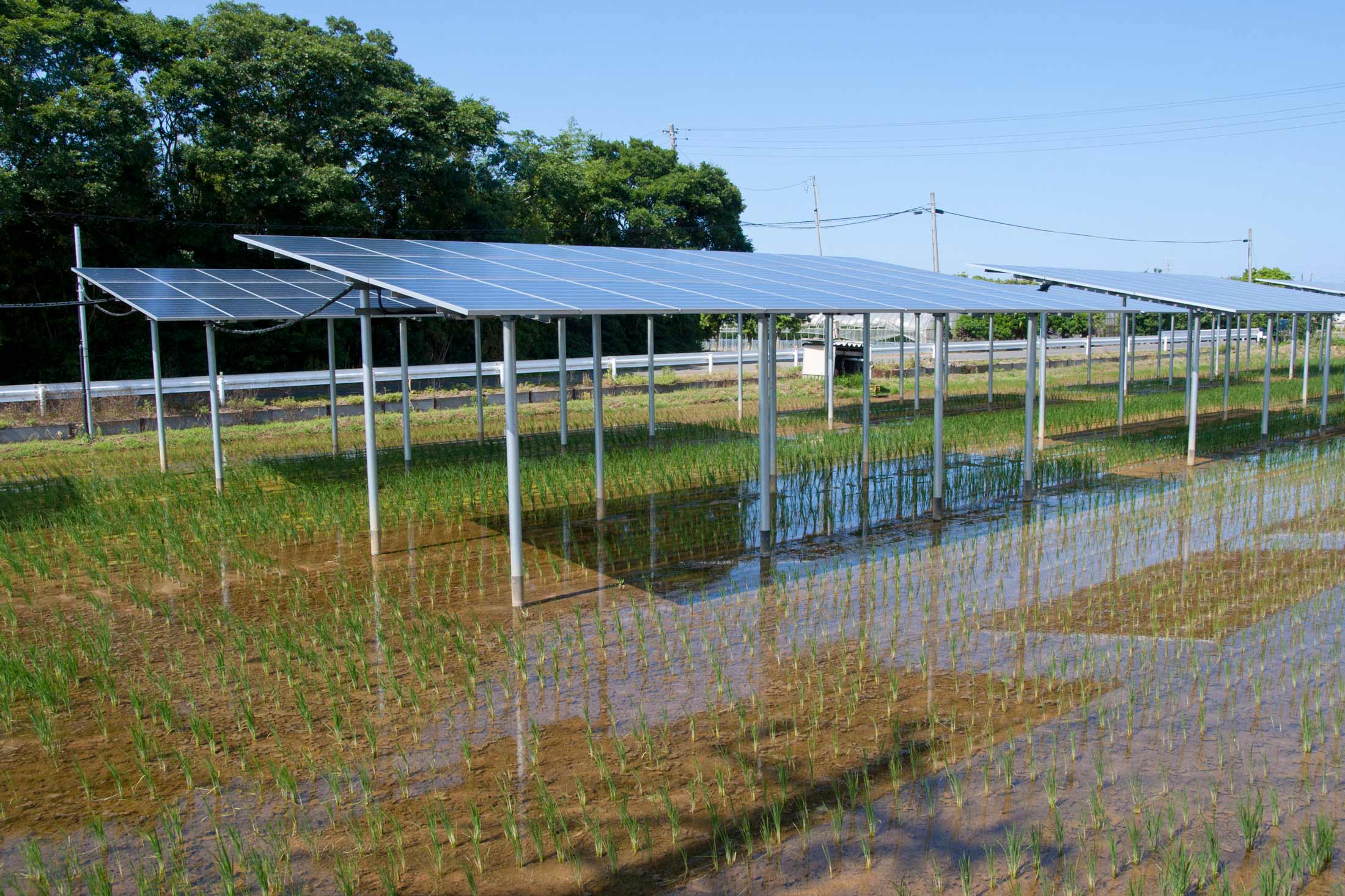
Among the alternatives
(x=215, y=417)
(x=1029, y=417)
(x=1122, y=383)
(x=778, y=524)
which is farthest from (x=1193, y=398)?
(x=215, y=417)

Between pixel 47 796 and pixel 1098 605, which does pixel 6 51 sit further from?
pixel 1098 605

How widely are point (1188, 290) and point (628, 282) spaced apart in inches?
504

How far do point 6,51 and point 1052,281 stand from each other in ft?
81.5

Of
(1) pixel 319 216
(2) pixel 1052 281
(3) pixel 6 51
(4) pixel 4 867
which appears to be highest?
(3) pixel 6 51

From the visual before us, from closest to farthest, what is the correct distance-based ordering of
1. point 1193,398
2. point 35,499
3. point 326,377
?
1. point 35,499
2. point 1193,398
3. point 326,377

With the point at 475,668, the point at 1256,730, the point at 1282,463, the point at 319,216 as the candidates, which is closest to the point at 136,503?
the point at 475,668

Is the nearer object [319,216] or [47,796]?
[47,796]

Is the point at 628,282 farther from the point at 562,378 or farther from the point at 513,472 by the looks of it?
the point at 562,378

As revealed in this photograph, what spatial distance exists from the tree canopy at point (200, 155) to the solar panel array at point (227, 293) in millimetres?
11234

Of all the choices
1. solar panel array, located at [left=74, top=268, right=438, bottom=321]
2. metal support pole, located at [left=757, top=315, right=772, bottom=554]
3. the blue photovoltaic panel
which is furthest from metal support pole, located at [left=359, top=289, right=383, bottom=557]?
metal support pole, located at [left=757, top=315, right=772, bottom=554]

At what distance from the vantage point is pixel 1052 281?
654 inches

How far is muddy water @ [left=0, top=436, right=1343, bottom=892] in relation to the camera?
4.73m

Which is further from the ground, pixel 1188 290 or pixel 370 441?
pixel 1188 290

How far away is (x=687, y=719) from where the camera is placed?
242 inches
